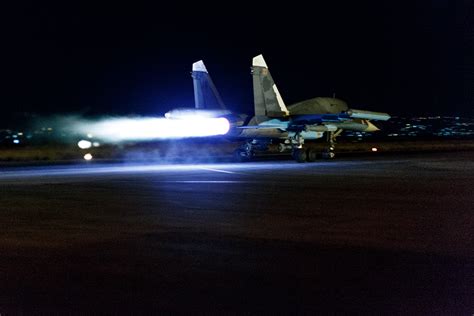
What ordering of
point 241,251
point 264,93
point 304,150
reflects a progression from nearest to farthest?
1. point 241,251
2. point 304,150
3. point 264,93

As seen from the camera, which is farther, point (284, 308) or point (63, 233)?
point (63, 233)

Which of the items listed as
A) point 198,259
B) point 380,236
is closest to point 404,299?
point 198,259

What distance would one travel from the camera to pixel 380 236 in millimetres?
11977

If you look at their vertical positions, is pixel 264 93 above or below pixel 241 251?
above

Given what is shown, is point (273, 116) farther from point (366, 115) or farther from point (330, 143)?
point (366, 115)

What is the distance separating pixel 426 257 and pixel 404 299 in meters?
2.59

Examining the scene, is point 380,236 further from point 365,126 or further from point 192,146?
point 192,146

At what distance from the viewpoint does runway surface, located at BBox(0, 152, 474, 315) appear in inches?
299

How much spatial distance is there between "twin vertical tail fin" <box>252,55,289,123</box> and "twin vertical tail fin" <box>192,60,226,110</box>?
268cm

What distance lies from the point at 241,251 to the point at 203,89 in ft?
108

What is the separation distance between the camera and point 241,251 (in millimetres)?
10641

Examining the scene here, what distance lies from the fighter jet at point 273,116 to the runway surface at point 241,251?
19.7m

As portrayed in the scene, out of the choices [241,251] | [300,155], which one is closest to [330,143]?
[300,155]

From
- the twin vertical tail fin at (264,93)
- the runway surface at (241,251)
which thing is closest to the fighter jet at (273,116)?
the twin vertical tail fin at (264,93)
